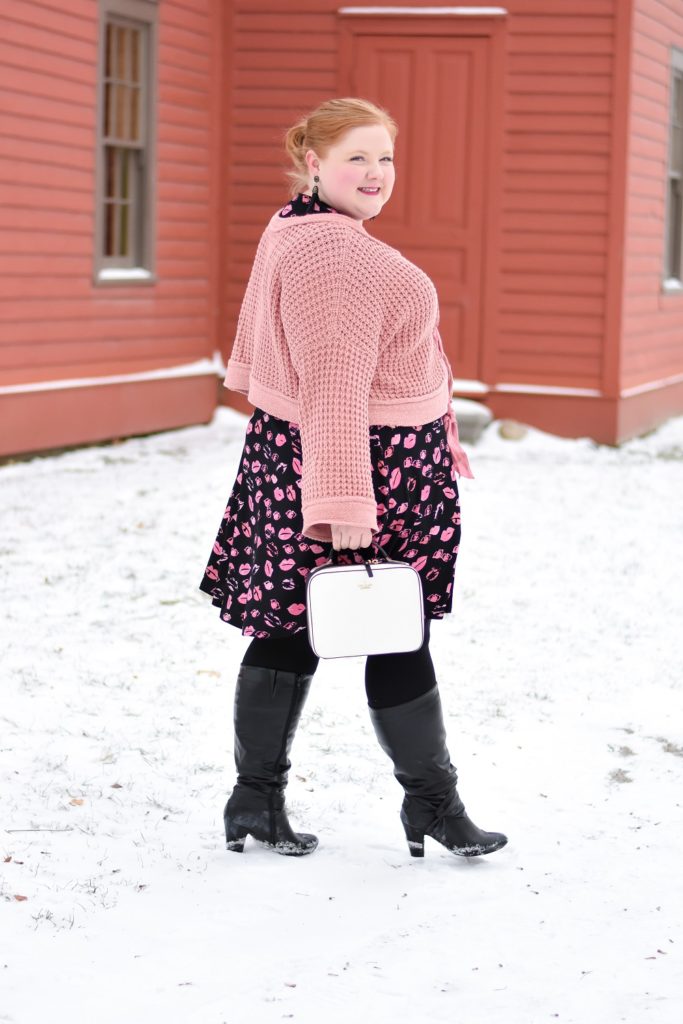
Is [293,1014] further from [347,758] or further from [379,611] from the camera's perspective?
[347,758]

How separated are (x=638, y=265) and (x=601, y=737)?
775cm

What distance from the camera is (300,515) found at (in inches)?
124

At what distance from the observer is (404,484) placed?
316 cm

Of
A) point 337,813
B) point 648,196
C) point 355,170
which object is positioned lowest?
point 337,813

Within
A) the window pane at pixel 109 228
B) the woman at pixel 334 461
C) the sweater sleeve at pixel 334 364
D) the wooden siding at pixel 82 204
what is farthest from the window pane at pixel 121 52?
the sweater sleeve at pixel 334 364

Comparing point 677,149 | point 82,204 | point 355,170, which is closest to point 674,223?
point 677,149

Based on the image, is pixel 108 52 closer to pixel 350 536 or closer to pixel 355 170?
pixel 355 170

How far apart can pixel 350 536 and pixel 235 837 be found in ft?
2.64

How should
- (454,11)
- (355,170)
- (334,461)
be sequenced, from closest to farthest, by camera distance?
(334,461), (355,170), (454,11)

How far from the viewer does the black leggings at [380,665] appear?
3.28 m

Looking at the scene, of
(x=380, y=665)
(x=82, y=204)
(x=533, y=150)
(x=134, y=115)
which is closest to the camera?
(x=380, y=665)

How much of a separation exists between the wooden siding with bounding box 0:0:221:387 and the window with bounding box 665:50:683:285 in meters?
3.97

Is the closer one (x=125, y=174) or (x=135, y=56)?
(x=135, y=56)

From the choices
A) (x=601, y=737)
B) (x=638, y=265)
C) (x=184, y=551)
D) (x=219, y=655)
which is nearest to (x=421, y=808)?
(x=601, y=737)
